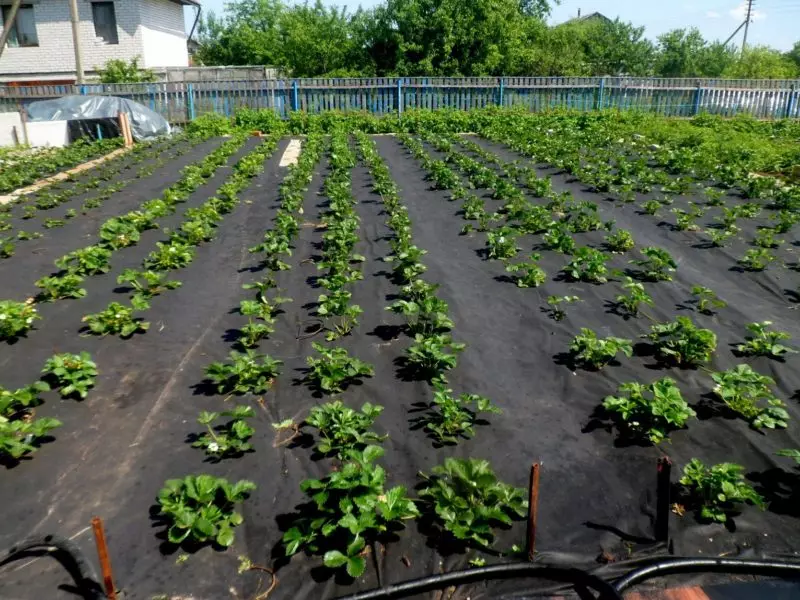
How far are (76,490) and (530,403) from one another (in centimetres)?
298

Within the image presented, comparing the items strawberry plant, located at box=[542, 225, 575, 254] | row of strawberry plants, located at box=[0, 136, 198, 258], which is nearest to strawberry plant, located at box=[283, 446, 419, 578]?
strawberry plant, located at box=[542, 225, 575, 254]

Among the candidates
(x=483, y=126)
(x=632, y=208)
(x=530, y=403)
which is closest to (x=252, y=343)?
(x=530, y=403)

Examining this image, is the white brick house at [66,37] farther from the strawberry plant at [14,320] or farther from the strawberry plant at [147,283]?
the strawberry plant at [14,320]

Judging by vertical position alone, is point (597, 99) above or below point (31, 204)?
above

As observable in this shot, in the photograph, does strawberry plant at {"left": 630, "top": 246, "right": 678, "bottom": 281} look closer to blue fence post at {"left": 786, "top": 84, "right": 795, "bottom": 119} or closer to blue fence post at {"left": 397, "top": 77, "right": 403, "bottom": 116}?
blue fence post at {"left": 397, "top": 77, "right": 403, "bottom": 116}

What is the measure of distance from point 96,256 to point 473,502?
5548 millimetres

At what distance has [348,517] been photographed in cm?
311

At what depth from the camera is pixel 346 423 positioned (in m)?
3.96

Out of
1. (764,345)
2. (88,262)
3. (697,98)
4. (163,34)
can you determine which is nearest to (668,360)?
(764,345)

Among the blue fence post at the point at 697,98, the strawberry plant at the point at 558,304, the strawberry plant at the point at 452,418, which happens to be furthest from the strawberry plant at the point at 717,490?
the blue fence post at the point at 697,98

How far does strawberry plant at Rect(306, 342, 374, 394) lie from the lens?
4602 mm

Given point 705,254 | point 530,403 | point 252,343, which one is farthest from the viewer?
point 705,254

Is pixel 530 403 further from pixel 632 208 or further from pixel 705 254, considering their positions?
pixel 632 208

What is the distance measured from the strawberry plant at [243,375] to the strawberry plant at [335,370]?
0.31 m
